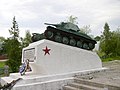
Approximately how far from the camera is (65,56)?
966 centimetres

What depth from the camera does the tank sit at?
9.99 m

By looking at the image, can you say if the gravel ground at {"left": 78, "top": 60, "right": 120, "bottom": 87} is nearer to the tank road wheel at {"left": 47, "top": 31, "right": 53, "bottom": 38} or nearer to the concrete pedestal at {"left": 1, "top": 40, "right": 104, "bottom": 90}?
the concrete pedestal at {"left": 1, "top": 40, "right": 104, "bottom": 90}

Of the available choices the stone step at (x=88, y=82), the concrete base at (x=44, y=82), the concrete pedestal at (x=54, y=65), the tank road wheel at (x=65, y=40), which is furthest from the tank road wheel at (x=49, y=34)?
the stone step at (x=88, y=82)

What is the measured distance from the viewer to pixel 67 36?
34.1 ft

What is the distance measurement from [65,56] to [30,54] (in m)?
1.64

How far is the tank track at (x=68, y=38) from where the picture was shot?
32.7 feet

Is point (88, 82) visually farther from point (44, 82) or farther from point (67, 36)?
point (67, 36)

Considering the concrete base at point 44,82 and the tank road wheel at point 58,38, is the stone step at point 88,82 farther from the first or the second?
the tank road wheel at point 58,38

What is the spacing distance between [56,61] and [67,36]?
1619 mm

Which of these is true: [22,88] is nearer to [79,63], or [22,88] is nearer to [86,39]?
[79,63]

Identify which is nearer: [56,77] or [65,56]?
[56,77]

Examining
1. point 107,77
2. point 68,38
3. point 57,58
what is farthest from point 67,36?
point 107,77

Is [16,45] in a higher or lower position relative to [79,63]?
higher

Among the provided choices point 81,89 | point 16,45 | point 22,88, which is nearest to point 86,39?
point 81,89
